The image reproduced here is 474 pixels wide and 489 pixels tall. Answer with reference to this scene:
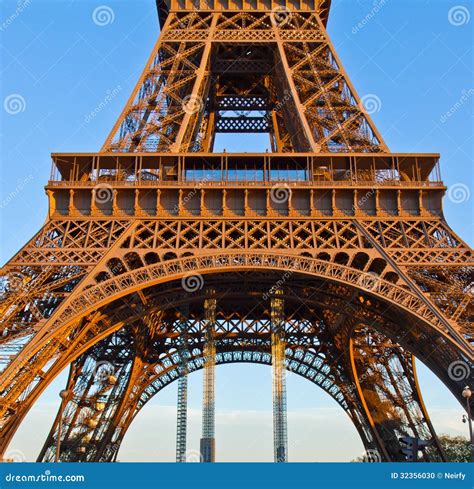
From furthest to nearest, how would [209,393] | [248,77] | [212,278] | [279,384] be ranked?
[248,77], [279,384], [209,393], [212,278]

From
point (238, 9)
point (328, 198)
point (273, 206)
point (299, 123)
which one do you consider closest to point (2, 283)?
point (273, 206)

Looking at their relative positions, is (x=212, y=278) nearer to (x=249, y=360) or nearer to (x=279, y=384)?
(x=279, y=384)

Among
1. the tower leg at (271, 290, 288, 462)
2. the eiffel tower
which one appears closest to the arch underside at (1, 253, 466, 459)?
the eiffel tower

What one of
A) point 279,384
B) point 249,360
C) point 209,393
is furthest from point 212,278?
point 249,360

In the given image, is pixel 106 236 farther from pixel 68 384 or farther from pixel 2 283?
pixel 68 384

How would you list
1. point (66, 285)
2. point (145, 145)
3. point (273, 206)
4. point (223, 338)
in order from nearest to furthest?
point (66, 285) → point (273, 206) → point (145, 145) → point (223, 338)

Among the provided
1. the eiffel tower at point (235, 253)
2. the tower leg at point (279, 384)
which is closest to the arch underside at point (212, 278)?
the eiffel tower at point (235, 253)
